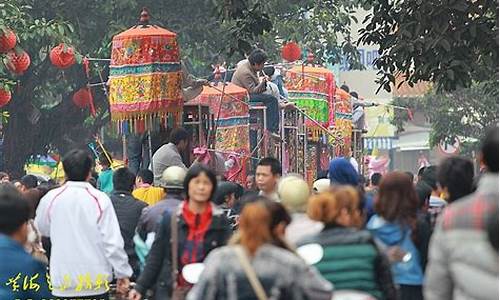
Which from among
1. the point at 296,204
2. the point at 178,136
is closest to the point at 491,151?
the point at 296,204

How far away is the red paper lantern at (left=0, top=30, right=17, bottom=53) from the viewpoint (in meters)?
18.2

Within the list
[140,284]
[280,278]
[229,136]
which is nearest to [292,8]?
[229,136]

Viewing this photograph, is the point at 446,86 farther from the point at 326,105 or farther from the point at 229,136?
the point at 326,105

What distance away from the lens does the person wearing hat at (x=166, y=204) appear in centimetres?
1038

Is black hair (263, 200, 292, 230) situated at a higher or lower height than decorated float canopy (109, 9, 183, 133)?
lower

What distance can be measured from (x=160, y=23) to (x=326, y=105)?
21.2 feet

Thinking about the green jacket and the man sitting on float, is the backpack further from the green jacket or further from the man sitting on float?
the man sitting on float

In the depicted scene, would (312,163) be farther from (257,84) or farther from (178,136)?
(178,136)

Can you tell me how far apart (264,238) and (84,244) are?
3.13 meters

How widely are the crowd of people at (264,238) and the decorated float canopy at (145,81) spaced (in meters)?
3.69

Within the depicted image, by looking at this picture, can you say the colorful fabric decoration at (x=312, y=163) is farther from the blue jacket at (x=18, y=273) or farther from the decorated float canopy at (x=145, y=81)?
the blue jacket at (x=18, y=273)

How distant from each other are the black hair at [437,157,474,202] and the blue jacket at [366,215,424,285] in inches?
18.2

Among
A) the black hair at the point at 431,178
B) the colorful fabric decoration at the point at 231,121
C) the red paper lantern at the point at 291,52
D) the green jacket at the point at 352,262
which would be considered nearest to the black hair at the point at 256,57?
the colorful fabric decoration at the point at 231,121

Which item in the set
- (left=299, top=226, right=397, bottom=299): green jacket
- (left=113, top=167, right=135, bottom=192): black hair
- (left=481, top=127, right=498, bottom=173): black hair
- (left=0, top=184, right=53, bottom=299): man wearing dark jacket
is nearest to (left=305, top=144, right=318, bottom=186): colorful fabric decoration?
(left=113, top=167, right=135, bottom=192): black hair
